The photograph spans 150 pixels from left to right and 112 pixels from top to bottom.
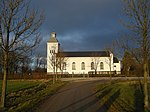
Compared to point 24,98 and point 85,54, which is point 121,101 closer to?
point 24,98

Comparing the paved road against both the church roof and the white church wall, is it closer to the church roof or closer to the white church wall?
the white church wall

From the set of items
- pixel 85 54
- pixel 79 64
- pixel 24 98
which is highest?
pixel 85 54

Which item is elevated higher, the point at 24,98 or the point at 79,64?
the point at 79,64

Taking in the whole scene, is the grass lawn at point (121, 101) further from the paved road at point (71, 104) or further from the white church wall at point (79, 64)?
the white church wall at point (79, 64)

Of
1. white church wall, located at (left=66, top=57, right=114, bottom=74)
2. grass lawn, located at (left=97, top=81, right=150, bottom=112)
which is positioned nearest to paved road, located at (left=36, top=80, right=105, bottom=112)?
grass lawn, located at (left=97, top=81, right=150, bottom=112)

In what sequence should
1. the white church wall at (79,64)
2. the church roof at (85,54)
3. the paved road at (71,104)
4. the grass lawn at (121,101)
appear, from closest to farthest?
the paved road at (71,104) < the grass lawn at (121,101) < the white church wall at (79,64) < the church roof at (85,54)

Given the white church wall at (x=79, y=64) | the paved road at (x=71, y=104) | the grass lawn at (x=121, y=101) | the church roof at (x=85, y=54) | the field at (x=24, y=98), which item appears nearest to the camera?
the paved road at (x=71, y=104)

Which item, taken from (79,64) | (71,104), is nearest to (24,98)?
(71,104)

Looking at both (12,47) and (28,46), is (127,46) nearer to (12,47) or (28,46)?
(28,46)

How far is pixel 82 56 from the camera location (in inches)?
3565

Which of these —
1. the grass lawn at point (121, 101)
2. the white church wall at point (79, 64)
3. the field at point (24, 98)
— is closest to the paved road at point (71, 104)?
the grass lawn at point (121, 101)

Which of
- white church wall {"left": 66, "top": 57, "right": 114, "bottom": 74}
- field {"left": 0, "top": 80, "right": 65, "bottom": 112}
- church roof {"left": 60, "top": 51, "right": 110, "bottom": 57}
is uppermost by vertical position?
church roof {"left": 60, "top": 51, "right": 110, "bottom": 57}

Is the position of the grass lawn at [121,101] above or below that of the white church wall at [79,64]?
below

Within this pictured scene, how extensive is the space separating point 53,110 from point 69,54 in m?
80.8
